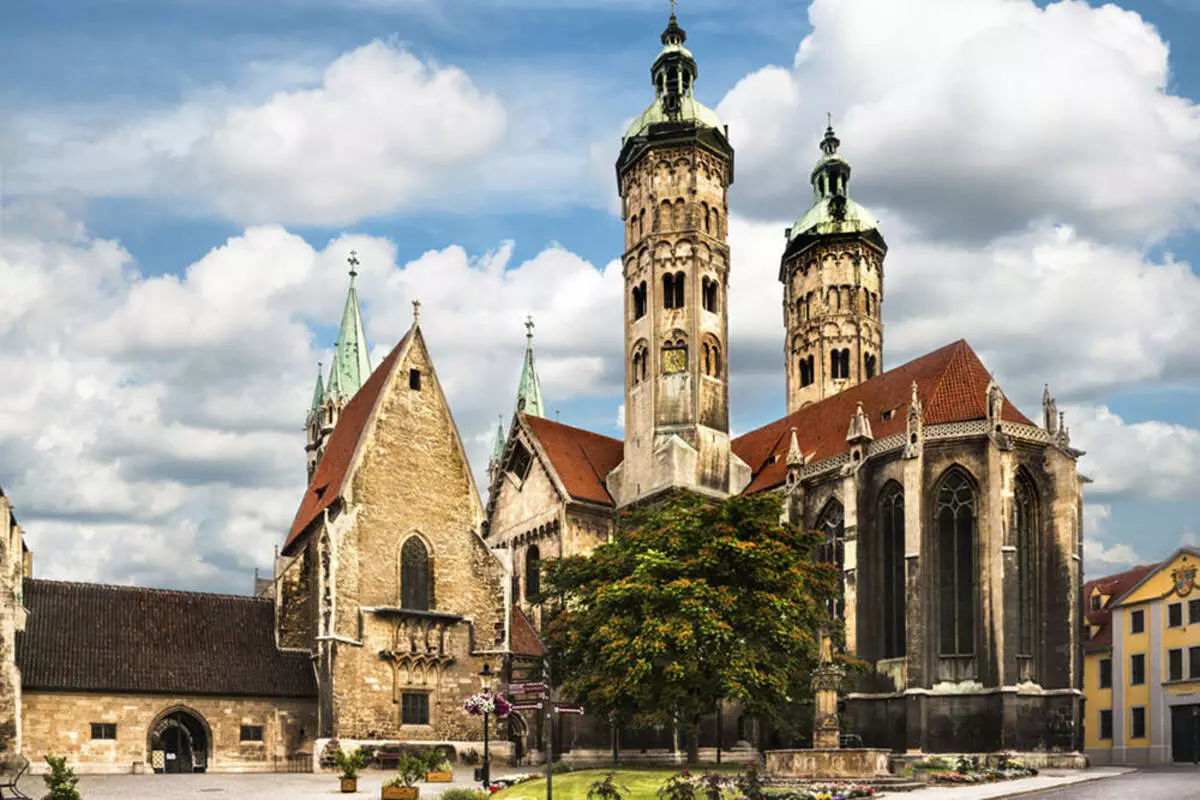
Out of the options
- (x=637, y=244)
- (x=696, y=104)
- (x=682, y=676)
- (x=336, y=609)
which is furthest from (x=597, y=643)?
(x=696, y=104)

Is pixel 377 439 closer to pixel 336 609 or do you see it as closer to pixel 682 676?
pixel 336 609

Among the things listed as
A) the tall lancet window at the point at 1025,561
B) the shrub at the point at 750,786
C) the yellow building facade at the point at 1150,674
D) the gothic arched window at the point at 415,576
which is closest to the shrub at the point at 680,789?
the shrub at the point at 750,786

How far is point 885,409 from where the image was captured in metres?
55.8

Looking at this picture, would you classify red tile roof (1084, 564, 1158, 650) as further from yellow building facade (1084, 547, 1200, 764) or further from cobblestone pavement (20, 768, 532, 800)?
cobblestone pavement (20, 768, 532, 800)

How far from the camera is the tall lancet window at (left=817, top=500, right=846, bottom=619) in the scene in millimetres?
53225

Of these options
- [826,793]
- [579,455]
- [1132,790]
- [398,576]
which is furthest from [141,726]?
[1132,790]

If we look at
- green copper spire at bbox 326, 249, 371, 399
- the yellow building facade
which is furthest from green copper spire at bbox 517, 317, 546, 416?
the yellow building facade

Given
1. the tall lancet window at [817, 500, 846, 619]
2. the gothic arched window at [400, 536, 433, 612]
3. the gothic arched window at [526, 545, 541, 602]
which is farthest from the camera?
the gothic arched window at [526, 545, 541, 602]

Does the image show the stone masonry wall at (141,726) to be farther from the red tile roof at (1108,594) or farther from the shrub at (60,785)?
the red tile roof at (1108,594)

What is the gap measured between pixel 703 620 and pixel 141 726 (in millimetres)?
20519

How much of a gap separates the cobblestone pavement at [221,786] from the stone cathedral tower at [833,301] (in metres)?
42.8

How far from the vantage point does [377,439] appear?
50375 mm

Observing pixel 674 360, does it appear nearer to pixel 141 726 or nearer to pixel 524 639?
pixel 524 639

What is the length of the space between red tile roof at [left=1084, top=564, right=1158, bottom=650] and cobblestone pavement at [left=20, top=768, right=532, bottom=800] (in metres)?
34.9
